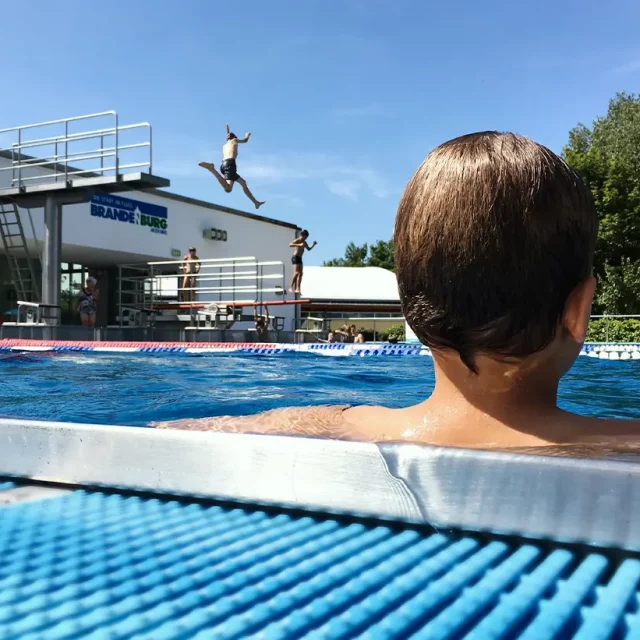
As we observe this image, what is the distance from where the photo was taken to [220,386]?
4.88 meters

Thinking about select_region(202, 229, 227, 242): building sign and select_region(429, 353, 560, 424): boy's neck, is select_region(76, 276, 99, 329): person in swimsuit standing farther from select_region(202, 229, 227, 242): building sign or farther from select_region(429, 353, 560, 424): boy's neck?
select_region(429, 353, 560, 424): boy's neck

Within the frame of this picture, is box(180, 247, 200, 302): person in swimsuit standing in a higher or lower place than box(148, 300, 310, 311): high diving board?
higher

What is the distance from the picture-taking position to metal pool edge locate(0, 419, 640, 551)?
90cm

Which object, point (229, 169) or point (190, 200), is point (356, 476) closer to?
point (229, 169)

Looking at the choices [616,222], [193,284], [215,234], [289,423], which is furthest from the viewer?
[616,222]

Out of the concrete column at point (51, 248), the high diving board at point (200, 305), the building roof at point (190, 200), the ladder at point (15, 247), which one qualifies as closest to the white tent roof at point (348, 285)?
the building roof at point (190, 200)

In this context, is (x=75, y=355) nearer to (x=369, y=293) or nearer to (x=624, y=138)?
(x=369, y=293)

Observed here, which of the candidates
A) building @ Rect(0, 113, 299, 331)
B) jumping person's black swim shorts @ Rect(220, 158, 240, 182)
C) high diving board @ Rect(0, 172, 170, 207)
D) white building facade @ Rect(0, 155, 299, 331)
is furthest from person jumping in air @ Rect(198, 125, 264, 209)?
white building facade @ Rect(0, 155, 299, 331)

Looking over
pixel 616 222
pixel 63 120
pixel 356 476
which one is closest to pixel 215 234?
pixel 63 120

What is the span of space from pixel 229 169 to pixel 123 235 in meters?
6.44

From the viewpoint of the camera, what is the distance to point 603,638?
0.67m

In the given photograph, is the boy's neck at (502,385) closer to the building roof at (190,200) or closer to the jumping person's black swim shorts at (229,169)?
the jumping person's black swim shorts at (229,169)

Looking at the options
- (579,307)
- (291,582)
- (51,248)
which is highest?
(51,248)

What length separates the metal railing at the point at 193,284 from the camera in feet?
47.8
